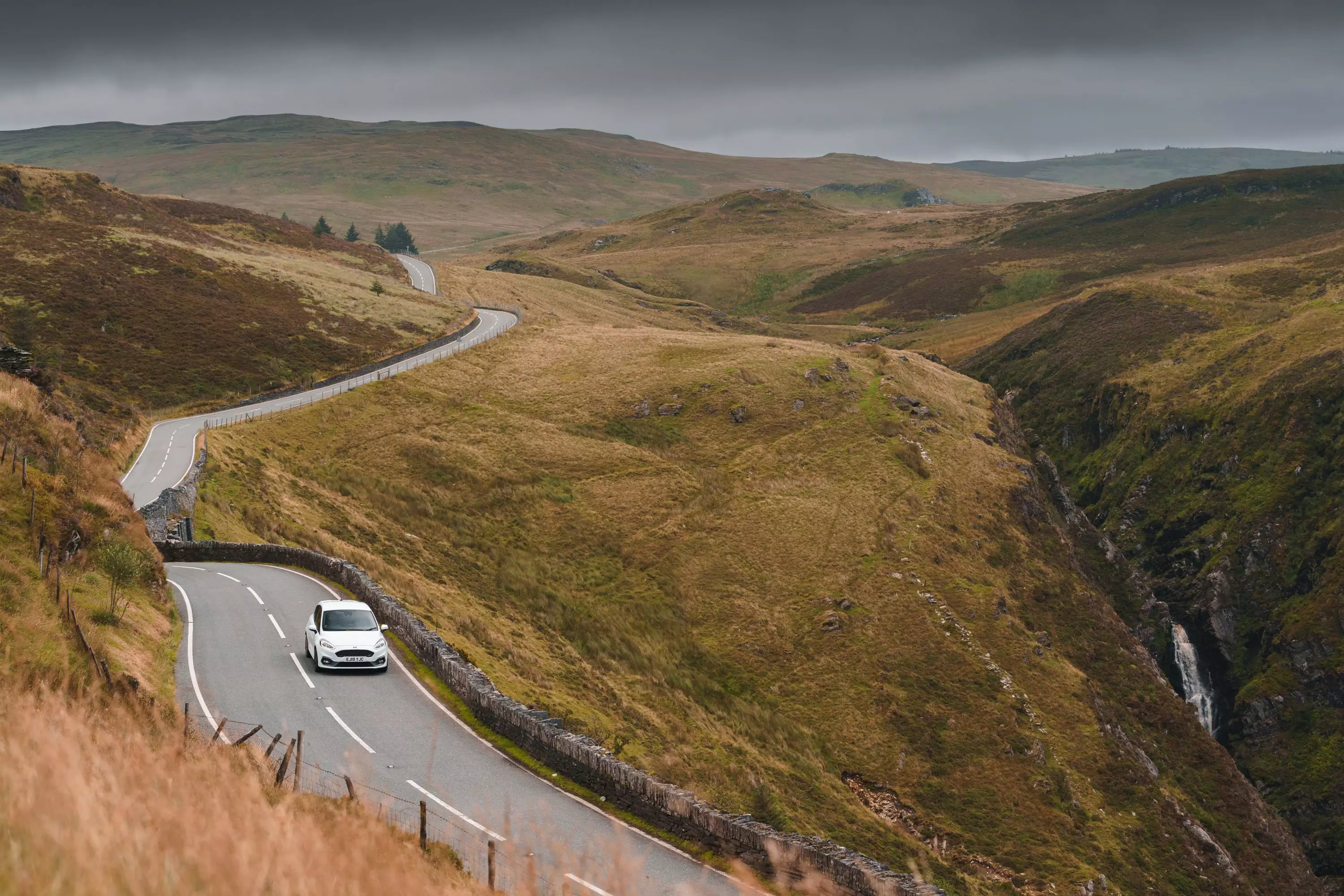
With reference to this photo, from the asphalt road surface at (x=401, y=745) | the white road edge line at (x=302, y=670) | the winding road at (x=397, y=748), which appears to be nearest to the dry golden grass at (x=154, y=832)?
the winding road at (x=397, y=748)

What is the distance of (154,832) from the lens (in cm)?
720

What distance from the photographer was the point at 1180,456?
8419cm

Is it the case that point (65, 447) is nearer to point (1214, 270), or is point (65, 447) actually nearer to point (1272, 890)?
point (1272, 890)

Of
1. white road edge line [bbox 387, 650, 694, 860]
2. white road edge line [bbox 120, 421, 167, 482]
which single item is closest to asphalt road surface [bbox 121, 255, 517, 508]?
white road edge line [bbox 120, 421, 167, 482]

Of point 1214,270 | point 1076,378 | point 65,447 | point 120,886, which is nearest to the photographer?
point 120,886

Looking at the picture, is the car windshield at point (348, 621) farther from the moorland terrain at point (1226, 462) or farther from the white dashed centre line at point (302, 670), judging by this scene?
the moorland terrain at point (1226, 462)

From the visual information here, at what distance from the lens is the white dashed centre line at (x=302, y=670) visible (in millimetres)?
23462

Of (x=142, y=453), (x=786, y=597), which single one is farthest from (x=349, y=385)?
(x=786, y=597)

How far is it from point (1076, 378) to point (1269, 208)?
12523 cm

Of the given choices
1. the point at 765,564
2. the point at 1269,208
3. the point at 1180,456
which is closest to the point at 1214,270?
the point at 1180,456

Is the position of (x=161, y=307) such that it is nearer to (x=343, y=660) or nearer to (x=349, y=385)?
(x=349, y=385)

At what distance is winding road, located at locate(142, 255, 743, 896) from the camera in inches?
587

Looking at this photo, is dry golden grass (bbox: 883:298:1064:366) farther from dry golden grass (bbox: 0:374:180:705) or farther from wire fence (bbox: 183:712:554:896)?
wire fence (bbox: 183:712:554:896)

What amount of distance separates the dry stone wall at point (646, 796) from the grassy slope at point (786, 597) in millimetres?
6726
